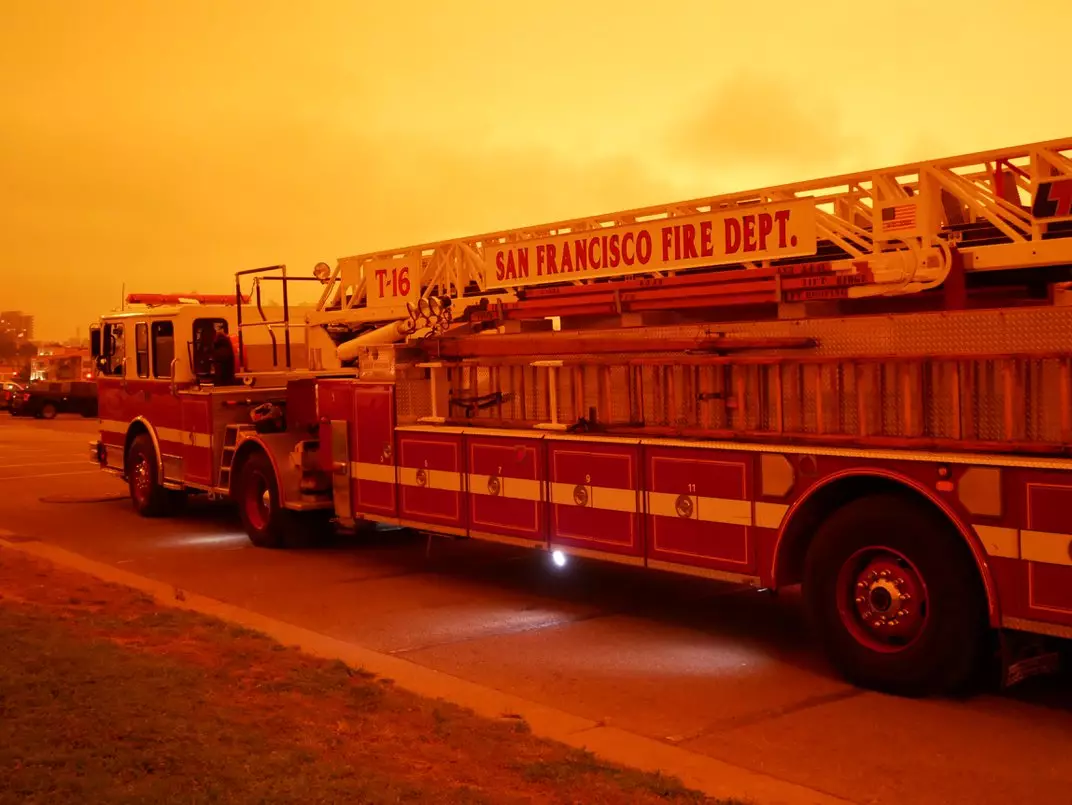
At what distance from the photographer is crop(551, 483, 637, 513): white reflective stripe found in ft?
25.6

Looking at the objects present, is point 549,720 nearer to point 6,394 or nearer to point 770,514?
point 770,514

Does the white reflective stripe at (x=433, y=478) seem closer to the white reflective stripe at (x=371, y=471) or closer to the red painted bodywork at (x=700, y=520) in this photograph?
the white reflective stripe at (x=371, y=471)

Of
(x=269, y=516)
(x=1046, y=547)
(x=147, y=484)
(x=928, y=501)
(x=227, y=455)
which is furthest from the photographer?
(x=147, y=484)

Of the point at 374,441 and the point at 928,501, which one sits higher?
the point at 374,441

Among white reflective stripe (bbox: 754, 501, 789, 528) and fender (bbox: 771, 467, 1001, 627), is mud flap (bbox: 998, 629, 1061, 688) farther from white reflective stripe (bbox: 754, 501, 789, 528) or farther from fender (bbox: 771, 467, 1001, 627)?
white reflective stripe (bbox: 754, 501, 789, 528)

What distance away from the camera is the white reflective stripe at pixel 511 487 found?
855cm

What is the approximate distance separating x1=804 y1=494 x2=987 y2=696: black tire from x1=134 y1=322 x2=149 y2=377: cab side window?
32.5ft

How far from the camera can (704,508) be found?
23.8ft

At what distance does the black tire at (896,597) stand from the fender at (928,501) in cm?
11

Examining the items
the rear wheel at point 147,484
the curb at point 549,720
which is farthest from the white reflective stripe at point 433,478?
the rear wheel at point 147,484

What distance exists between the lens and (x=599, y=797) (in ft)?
14.9

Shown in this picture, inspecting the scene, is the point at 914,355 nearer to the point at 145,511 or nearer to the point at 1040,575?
the point at 1040,575

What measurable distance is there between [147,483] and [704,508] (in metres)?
9.39

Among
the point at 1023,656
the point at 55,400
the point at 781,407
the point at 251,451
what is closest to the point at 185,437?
the point at 251,451
